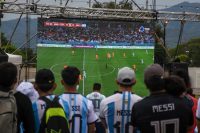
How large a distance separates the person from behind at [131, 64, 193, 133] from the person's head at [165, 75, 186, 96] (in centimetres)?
11

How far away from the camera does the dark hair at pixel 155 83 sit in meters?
4.48

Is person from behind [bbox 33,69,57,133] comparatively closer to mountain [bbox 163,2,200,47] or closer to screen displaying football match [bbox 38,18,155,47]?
screen displaying football match [bbox 38,18,155,47]

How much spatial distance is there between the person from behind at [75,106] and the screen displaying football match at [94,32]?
519 inches

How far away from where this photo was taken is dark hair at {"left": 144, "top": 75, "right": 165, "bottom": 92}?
4484 mm

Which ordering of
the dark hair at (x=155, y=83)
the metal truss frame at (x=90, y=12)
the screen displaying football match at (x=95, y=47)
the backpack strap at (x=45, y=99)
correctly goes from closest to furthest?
1. the dark hair at (x=155, y=83)
2. the backpack strap at (x=45, y=99)
3. the metal truss frame at (x=90, y=12)
4. the screen displaying football match at (x=95, y=47)

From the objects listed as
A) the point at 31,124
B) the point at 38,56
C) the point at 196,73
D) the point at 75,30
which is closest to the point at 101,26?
the point at 75,30

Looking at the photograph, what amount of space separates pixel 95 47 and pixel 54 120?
49.2 ft

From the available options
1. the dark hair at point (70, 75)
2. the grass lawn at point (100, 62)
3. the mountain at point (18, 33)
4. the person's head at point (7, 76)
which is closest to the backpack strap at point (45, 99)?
the dark hair at point (70, 75)

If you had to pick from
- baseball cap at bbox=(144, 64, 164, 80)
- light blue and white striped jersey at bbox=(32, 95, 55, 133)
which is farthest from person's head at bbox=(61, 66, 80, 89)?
baseball cap at bbox=(144, 64, 164, 80)

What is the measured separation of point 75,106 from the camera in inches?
205

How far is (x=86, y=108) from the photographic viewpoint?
5.27 metres

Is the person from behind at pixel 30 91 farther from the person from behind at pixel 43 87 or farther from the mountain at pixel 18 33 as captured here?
the mountain at pixel 18 33

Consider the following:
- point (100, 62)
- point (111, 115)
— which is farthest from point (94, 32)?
point (111, 115)

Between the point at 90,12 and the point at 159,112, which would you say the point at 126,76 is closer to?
the point at 159,112
